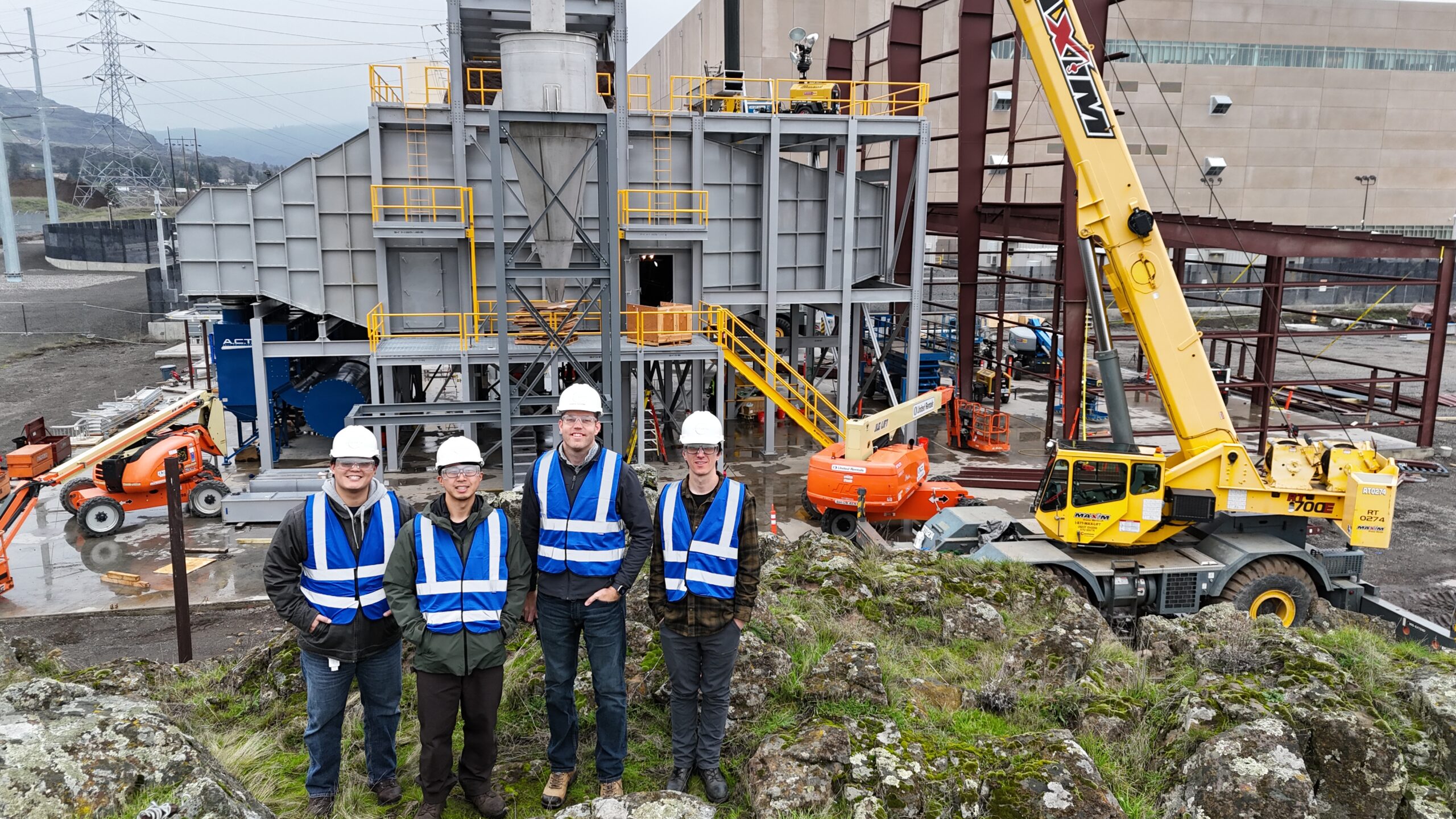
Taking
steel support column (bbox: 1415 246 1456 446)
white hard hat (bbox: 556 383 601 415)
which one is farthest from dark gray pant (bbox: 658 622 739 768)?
steel support column (bbox: 1415 246 1456 446)

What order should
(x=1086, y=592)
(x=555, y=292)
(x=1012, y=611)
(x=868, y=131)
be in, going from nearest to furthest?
1. (x=1012, y=611)
2. (x=1086, y=592)
3. (x=555, y=292)
4. (x=868, y=131)

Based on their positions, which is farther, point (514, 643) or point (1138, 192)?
point (1138, 192)

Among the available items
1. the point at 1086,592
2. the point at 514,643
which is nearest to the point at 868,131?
the point at 1086,592

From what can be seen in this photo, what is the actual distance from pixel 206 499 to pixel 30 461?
8.04ft

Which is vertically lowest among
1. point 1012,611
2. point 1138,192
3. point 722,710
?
point 1012,611

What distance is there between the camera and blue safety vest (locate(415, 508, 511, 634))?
4.42 metres

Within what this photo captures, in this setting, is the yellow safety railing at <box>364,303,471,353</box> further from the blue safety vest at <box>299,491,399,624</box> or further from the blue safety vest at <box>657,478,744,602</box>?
the blue safety vest at <box>657,478,744,602</box>

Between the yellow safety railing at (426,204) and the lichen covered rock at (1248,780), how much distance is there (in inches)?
620

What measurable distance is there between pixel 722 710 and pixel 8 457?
14.2 metres

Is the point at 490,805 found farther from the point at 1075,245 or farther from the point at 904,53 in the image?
the point at 904,53

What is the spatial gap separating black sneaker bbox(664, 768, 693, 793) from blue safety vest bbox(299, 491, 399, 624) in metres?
1.73

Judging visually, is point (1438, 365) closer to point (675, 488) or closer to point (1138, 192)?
point (1138, 192)

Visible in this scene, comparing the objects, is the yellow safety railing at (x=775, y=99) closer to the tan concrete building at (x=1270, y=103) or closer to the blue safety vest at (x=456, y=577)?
the blue safety vest at (x=456, y=577)

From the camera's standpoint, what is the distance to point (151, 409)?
2239cm
